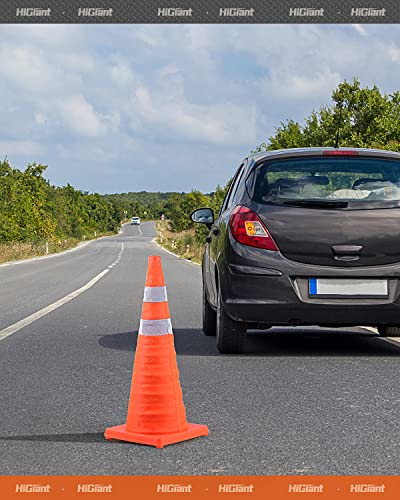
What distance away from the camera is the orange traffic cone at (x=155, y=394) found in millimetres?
5246

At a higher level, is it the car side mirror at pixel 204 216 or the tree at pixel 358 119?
the tree at pixel 358 119

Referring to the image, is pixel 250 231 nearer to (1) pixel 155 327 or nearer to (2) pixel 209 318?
(2) pixel 209 318

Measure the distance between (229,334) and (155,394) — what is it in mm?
3331

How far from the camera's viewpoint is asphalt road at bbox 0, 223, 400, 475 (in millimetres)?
4785

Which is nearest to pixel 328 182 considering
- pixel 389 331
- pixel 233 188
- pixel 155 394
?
pixel 233 188

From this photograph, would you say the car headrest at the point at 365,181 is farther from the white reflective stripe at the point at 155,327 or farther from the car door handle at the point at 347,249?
the white reflective stripe at the point at 155,327

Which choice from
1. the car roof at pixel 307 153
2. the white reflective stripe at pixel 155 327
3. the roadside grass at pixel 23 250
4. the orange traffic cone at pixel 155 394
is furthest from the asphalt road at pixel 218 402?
the roadside grass at pixel 23 250

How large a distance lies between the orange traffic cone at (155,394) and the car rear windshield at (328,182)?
9.49 feet

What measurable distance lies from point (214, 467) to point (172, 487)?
1.29 feet

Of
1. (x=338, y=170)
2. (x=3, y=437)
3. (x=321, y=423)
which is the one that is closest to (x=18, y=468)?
(x=3, y=437)

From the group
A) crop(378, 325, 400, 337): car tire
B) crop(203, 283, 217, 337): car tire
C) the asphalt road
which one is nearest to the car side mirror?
crop(203, 283, 217, 337): car tire

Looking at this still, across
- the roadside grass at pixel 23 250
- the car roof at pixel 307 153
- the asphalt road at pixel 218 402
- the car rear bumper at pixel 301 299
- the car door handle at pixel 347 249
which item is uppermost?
the car roof at pixel 307 153

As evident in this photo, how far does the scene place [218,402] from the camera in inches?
253

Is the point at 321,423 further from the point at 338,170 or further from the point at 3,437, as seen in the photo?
the point at 338,170
